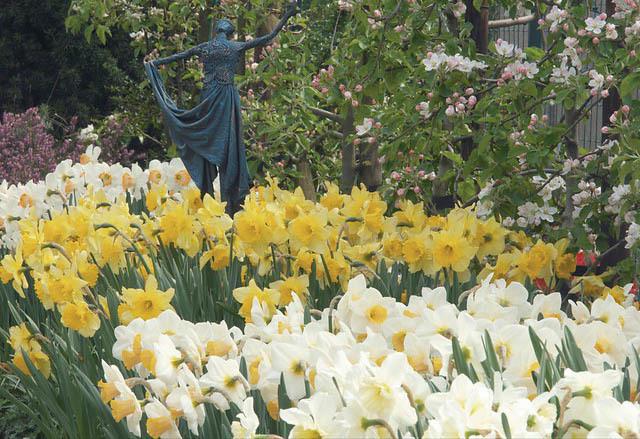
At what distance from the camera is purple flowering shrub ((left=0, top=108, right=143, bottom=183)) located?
8.11 m

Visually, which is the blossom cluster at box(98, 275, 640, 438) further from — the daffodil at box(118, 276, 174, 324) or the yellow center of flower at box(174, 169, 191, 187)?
the yellow center of flower at box(174, 169, 191, 187)

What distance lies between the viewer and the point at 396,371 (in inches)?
65.4

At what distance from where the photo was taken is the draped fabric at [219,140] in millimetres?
5250

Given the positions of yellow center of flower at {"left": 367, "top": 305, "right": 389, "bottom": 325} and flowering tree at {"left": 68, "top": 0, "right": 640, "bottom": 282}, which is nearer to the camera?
yellow center of flower at {"left": 367, "top": 305, "right": 389, "bottom": 325}

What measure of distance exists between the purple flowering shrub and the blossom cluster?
19.4 feet

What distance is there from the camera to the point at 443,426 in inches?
60.6

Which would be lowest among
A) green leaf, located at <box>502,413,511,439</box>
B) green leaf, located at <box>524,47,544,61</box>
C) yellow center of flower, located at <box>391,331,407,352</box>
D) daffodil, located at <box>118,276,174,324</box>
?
daffodil, located at <box>118,276,174,324</box>

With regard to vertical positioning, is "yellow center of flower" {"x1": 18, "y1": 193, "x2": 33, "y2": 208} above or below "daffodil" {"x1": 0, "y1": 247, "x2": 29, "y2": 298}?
below

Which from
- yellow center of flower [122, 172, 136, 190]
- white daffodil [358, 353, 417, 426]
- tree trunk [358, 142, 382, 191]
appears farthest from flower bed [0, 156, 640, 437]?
tree trunk [358, 142, 382, 191]

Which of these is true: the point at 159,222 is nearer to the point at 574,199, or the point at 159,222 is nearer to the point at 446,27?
the point at 574,199

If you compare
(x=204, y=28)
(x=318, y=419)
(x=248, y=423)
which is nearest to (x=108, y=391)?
(x=248, y=423)

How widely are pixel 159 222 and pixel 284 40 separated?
2.84 meters

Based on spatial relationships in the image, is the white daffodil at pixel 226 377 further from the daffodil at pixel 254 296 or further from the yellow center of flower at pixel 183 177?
the yellow center of flower at pixel 183 177

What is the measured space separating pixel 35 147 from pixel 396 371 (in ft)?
24.3
